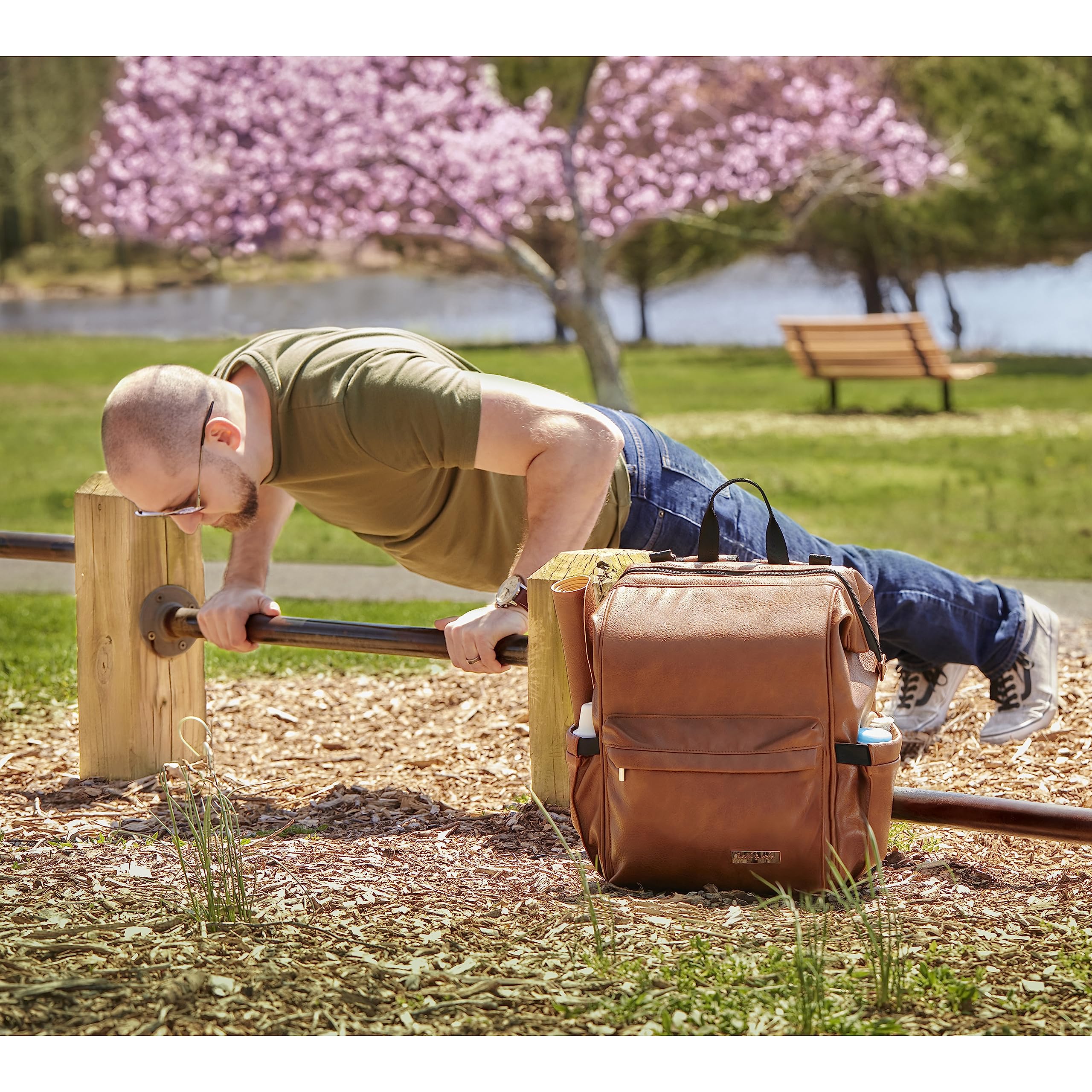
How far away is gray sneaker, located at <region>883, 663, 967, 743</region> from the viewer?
13.2 feet

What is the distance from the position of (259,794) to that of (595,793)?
1476 millimetres

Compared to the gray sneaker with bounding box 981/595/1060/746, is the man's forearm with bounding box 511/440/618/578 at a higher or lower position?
higher

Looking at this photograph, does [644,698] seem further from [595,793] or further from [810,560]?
[810,560]

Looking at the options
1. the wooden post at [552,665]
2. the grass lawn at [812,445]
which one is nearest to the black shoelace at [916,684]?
the wooden post at [552,665]

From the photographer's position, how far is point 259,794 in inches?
148

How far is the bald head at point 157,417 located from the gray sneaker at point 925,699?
87.7 inches

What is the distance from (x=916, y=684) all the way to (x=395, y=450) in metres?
1.91

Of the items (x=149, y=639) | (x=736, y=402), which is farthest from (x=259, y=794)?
(x=736, y=402)

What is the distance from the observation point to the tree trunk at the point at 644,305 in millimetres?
A: 20094

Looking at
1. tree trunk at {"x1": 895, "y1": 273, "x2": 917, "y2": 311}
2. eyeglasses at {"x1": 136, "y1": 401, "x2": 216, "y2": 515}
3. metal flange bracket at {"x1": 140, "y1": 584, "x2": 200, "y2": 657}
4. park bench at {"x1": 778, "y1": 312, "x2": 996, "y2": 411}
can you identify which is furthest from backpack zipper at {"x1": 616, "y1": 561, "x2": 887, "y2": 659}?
tree trunk at {"x1": 895, "y1": 273, "x2": 917, "y2": 311}

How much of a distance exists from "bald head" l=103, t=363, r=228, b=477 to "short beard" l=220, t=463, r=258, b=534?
0.12 metres

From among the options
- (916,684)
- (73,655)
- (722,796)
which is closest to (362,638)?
(722,796)

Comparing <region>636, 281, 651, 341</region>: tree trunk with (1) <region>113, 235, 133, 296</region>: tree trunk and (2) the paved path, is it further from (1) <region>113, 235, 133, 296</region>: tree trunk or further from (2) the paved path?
(2) the paved path

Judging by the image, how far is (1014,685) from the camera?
3.73 meters
